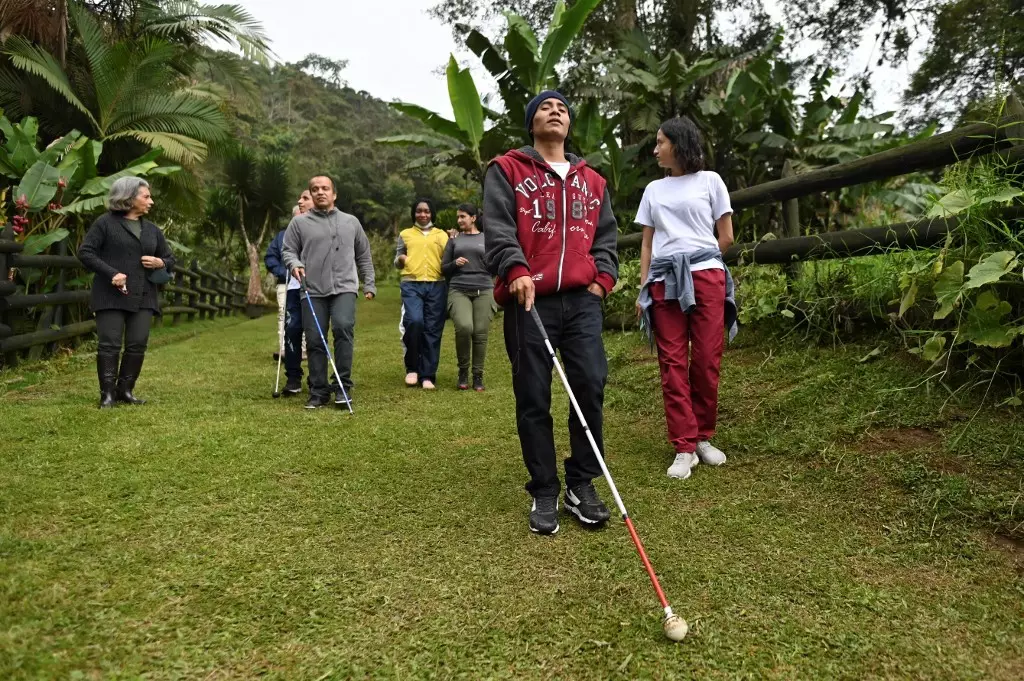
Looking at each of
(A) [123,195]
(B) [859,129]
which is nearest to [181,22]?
(A) [123,195]

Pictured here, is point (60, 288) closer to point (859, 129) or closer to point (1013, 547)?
point (1013, 547)

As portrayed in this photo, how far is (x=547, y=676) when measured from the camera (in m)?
1.88

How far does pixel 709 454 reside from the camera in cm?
360

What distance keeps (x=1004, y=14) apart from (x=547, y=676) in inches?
560

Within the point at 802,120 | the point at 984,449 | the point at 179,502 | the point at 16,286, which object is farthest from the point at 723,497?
the point at 802,120

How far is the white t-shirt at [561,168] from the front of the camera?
2961mm

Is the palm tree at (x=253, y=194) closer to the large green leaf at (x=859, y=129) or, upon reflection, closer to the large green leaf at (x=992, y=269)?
the large green leaf at (x=859, y=129)

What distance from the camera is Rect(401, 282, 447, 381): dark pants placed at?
20.7ft

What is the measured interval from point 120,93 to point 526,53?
19.0 ft

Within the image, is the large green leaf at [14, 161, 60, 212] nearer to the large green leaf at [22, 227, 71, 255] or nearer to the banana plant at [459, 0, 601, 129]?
the large green leaf at [22, 227, 71, 255]

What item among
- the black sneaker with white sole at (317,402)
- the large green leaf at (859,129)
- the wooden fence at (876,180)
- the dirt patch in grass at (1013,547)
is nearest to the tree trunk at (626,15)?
the large green leaf at (859,129)

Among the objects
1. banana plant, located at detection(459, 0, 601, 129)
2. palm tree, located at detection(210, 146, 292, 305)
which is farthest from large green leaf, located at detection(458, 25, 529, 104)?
palm tree, located at detection(210, 146, 292, 305)

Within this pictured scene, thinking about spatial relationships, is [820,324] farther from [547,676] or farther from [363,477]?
[547,676]

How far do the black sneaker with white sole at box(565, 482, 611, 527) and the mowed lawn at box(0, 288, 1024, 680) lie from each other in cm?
6
